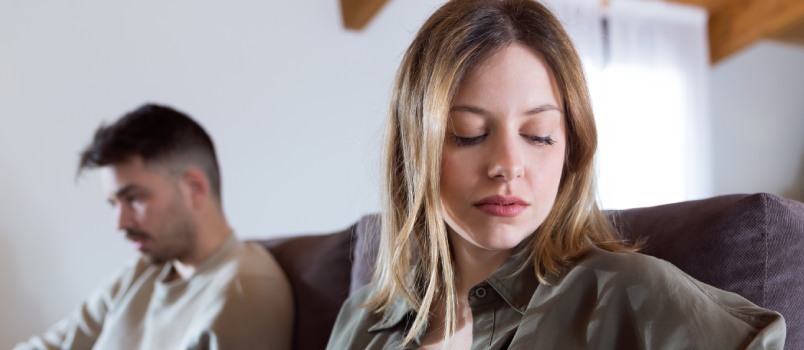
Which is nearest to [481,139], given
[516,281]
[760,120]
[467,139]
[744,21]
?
[467,139]

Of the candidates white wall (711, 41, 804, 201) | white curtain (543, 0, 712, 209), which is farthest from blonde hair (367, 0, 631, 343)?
white wall (711, 41, 804, 201)

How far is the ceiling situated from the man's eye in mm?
3621

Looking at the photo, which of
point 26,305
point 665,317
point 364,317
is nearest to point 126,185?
point 364,317

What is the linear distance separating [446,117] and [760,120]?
4.26 metres

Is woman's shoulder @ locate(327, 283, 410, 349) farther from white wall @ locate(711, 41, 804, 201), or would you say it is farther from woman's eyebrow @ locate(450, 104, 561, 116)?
white wall @ locate(711, 41, 804, 201)

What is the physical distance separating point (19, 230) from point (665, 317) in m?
2.51

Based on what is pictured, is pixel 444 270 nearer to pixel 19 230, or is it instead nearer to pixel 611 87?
pixel 19 230

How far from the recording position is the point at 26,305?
2.77 meters

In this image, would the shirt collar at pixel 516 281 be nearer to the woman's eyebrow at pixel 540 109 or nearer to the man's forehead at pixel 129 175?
the woman's eyebrow at pixel 540 109

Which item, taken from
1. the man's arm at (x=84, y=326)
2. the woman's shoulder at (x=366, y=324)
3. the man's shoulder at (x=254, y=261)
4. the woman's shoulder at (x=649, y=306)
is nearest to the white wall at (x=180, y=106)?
the man's arm at (x=84, y=326)

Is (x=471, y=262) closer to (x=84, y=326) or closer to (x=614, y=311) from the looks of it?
(x=614, y=311)

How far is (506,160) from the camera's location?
37.5 inches

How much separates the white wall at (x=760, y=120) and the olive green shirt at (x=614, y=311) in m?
3.87

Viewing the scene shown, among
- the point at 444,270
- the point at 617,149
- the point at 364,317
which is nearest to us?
the point at 444,270
